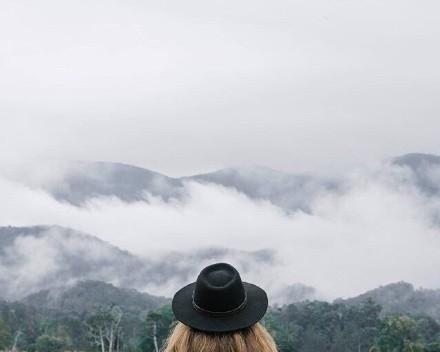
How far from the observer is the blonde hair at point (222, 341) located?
4191 millimetres

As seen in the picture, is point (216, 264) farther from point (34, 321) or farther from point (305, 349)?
point (34, 321)

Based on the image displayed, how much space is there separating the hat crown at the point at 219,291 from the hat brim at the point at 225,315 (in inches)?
1.6

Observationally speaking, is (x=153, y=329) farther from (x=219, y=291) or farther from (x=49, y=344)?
(x=219, y=291)

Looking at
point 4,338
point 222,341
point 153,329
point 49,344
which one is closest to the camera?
point 222,341

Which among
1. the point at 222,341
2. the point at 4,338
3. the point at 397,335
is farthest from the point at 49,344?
Answer: the point at 222,341

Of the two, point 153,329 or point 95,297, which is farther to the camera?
point 95,297

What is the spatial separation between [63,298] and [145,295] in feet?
87.0

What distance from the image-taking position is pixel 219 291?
4453 millimetres

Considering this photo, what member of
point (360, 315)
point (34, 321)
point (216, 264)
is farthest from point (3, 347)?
point (216, 264)

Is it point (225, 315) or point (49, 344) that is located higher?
point (225, 315)

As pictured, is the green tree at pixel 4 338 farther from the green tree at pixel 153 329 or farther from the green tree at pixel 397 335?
the green tree at pixel 397 335

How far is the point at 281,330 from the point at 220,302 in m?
80.9

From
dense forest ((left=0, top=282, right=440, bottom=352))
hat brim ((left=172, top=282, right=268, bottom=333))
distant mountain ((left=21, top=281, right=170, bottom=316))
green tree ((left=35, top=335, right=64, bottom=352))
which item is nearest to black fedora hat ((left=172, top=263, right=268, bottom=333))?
hat brim ((left=172, top=282, right=268, bottom=333))

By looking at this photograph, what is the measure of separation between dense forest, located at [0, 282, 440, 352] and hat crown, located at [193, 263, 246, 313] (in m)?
65.5
